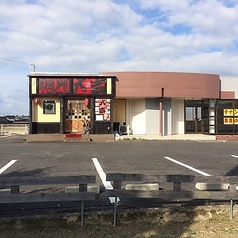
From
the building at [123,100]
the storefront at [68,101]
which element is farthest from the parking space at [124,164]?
the building at [123,100]

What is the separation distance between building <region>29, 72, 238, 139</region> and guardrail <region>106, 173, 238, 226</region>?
633 inches

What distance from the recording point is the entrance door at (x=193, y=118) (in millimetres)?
25969

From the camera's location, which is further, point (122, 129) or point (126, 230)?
point (122, 129)

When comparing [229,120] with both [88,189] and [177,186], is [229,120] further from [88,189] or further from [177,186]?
[88,189]

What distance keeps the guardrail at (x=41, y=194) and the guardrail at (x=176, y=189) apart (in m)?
0.40

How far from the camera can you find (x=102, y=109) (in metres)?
21.8

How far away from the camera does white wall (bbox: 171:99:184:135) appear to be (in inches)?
980

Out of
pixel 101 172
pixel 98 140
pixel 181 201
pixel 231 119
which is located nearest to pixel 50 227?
pixel 181 201

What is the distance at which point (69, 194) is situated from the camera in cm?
542

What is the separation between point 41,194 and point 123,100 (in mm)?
19503

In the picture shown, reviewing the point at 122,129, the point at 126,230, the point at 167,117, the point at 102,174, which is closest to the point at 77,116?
the point at 122,129

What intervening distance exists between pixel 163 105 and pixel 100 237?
1922 cm

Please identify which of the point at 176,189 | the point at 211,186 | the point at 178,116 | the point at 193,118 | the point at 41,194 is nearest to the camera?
the point at 41,194

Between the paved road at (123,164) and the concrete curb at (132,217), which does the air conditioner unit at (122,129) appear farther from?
the concrete curb at (132,217)
